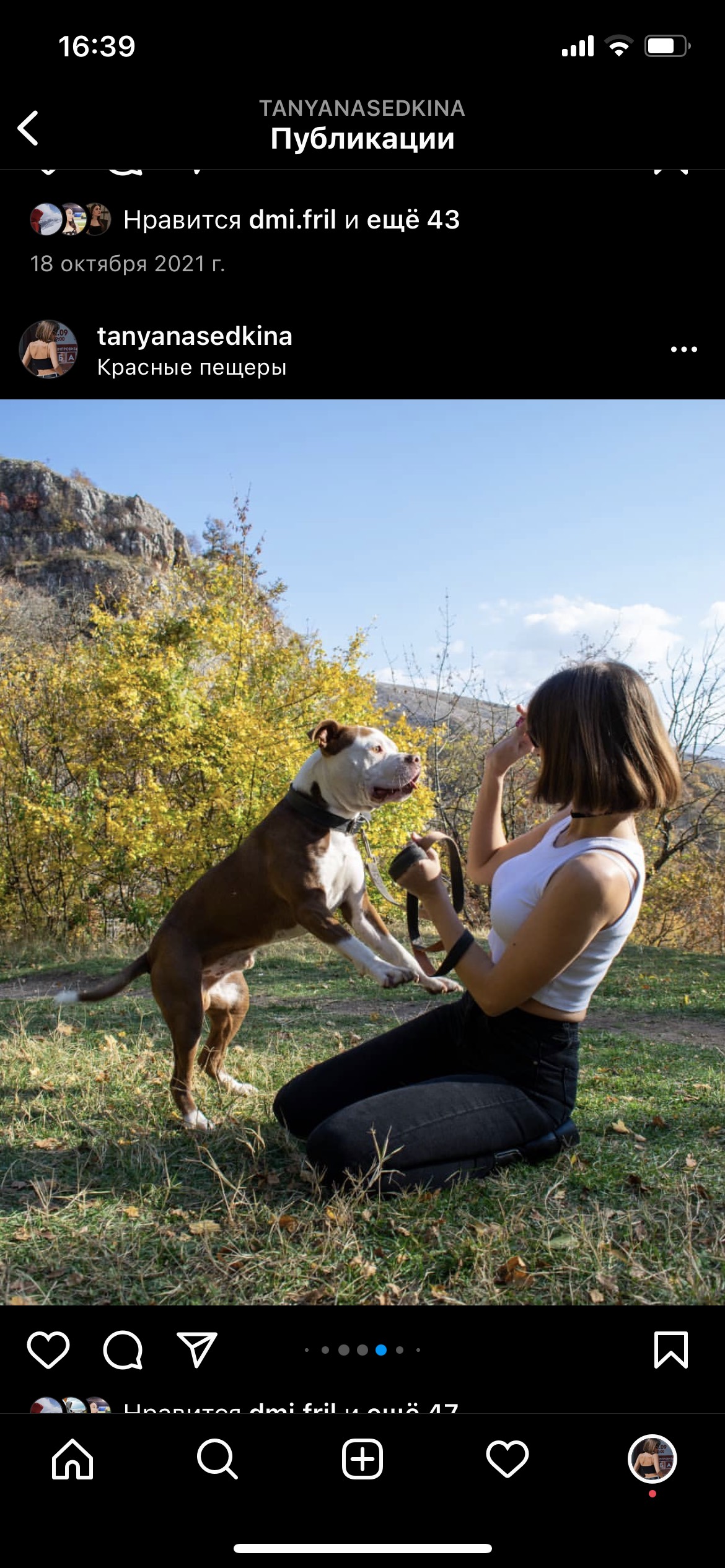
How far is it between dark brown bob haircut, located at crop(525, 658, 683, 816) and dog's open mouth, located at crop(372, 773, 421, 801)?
40.4 inches

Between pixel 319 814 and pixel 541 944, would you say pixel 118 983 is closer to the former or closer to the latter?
pixel 319 814

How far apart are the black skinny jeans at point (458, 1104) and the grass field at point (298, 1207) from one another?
10 cm

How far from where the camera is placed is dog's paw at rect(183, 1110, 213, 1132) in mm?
3463

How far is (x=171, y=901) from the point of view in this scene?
8766mm

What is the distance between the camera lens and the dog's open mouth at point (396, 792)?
3.53 m

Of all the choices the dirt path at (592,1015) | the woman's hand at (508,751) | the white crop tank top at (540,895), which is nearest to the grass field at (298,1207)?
the white crop tank top at (540,895)
